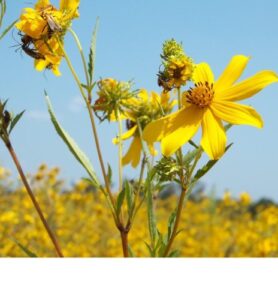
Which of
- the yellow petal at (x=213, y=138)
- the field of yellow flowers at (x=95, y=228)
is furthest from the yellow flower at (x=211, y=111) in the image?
the field of yellow flowers at (x=95, y=228)

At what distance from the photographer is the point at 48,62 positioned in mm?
552

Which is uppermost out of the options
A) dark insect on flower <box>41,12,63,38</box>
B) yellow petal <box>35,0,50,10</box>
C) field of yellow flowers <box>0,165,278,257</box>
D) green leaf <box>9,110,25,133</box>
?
yellow petal <box>35,0,50,10</box>

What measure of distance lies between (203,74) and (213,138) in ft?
0.22

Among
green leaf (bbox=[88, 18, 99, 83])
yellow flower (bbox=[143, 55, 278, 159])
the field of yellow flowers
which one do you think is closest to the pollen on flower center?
yellow flower (bbox=[143, 55, 278, 159])

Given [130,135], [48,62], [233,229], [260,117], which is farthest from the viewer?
[233,229]

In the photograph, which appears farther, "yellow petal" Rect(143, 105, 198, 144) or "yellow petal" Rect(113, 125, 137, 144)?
"yellow petal" Rect(113, 125, 137, 144)

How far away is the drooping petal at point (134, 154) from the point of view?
2.18 ft

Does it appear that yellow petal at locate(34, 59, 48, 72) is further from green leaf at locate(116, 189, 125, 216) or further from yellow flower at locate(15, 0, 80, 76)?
green leaf at locate(116, 189, 125, 216)

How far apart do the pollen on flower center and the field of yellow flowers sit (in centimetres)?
182

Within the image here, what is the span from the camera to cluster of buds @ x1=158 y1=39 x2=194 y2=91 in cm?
46

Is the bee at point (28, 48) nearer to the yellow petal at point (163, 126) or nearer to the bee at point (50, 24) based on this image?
the bee at point (50, 24)
